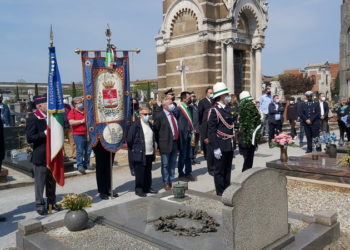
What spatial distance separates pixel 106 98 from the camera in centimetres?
727

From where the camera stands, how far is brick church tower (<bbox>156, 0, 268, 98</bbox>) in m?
17.3

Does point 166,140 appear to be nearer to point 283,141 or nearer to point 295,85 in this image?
point 283,141

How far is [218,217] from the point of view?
5438 millimetres

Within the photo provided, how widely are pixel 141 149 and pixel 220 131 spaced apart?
5.60 feet

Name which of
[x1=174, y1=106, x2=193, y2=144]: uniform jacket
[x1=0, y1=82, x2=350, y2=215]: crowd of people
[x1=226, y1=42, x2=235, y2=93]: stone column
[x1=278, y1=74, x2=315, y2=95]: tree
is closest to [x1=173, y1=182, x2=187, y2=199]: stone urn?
[x1=0, y1=82, x2=350, y2=215]: crowd of people

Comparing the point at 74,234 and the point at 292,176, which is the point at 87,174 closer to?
the point at 74,234

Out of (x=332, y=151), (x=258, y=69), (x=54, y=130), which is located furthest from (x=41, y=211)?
(x=258, y=69)

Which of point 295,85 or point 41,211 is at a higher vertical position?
point 295,85

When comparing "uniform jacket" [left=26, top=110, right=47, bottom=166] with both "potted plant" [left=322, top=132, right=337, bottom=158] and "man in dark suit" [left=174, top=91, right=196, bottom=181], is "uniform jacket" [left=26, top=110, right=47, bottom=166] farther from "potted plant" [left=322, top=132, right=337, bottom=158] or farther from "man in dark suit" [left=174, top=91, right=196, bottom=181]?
"potted plant" [left=322, top=132, right=337, bottom=158]

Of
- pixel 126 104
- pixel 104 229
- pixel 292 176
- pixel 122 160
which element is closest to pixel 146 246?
pixel 104 229

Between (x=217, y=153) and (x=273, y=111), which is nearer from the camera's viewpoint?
(x=217, y=153)

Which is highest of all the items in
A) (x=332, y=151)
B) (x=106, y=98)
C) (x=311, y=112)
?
(x=106, y=98)

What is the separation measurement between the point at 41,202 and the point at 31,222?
1.32 metres

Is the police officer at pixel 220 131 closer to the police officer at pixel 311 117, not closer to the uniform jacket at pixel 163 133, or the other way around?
the uniform jacket at pixel 163 133
